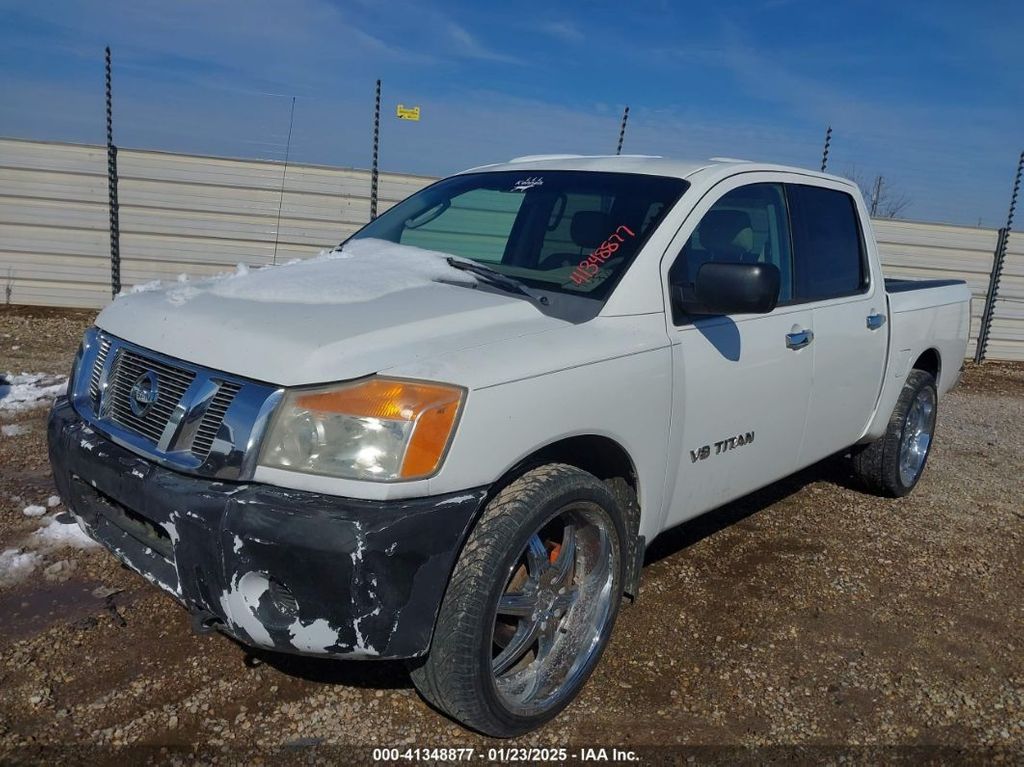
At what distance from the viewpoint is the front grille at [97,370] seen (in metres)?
2.68

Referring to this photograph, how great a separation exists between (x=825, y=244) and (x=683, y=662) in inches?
86.1

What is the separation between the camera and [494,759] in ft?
8.09

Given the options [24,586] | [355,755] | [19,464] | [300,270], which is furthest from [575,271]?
[19,464]

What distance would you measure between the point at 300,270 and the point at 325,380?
3.48ft

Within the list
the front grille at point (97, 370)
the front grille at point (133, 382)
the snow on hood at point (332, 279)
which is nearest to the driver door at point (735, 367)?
the snow on hood at point (332, 279)

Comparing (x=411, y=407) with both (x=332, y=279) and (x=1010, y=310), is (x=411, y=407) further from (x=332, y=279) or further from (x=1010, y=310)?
(x=1010, y=310)

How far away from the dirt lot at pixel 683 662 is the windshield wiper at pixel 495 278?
4.57 feet

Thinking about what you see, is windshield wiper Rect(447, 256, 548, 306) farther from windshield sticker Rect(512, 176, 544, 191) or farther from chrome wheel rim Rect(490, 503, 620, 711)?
chrome wheel rim Rect(490, 503, 620, 711)

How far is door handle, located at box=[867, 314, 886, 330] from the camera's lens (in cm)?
411

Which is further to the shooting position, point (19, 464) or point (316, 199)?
point (316, 199)

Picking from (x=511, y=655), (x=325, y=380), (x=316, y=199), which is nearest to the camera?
(x=325, y=380)

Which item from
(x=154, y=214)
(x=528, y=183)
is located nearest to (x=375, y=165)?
(x=154, y=214)

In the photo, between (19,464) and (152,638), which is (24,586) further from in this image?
(19,464)

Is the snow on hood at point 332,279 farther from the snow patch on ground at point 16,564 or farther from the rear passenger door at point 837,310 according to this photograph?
the rear passenger door at point 837,310
